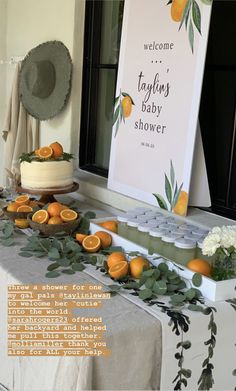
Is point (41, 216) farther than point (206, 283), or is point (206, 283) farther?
point (41, 216)

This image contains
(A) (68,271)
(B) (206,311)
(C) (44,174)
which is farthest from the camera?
(C) (44,174)

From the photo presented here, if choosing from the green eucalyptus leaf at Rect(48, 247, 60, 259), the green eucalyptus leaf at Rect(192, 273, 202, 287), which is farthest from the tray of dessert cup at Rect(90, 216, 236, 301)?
the green eucalyptus leaf at Rect(48, 247, 60, 259)

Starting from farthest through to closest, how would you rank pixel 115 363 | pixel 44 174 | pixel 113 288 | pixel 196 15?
1. pixel 44 174
2. pixel 196 15
3. pixel 113 288
4. pixel 115 363

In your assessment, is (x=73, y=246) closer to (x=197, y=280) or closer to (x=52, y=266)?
(x=52, y=266)

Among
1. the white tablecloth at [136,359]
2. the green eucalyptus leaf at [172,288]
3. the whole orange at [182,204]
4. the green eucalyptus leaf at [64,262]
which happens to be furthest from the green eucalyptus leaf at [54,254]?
the whole orange at [182,204]

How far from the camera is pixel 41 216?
1.70m

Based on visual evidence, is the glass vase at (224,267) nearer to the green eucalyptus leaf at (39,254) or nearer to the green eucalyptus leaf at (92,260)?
the green eucalyptus leaf at (92,260)

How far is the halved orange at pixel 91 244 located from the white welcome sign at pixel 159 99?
1.11 ft

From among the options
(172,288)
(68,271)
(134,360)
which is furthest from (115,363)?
(68,271)

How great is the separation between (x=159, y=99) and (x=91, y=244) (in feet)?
1.98

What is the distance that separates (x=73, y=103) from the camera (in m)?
2.42

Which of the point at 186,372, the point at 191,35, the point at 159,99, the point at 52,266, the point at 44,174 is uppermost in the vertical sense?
the point at 191,35

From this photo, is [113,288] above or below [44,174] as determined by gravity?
below

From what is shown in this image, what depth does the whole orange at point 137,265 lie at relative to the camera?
1369 mm
